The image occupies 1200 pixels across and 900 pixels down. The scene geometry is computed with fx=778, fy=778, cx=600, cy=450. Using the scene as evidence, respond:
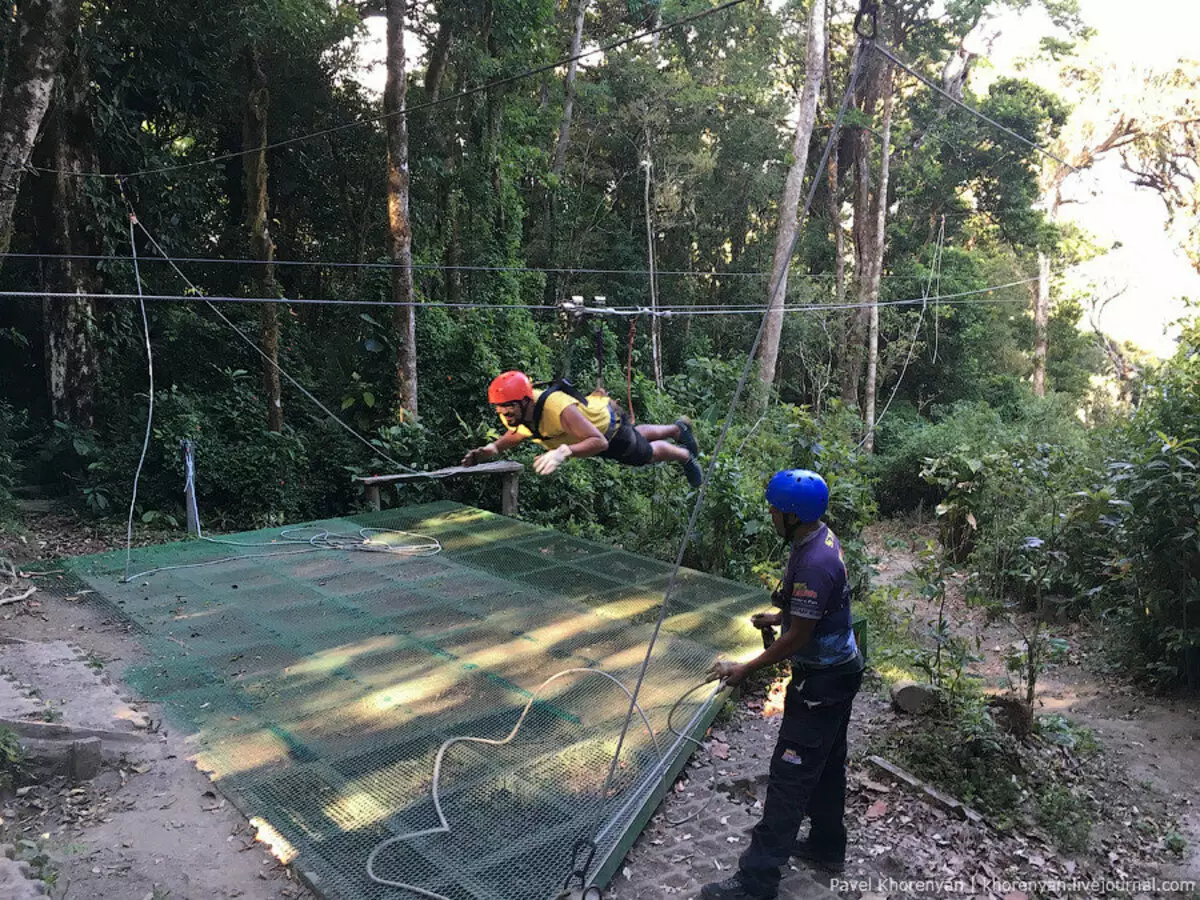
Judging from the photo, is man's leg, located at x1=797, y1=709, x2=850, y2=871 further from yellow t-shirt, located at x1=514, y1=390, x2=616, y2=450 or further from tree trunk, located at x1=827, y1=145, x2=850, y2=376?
tree trunk, located at x1=827, y1=145, x2=850, y2=376

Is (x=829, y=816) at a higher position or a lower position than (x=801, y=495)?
lower

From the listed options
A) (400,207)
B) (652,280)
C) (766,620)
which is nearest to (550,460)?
(766,620)

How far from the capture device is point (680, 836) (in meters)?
3.00

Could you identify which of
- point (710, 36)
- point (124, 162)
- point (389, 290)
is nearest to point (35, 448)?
point (124, 162)

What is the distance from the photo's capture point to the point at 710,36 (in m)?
16.4

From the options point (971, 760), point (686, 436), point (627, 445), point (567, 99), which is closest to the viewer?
point (971, 760)

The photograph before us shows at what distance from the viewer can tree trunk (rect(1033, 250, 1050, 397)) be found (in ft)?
60.3

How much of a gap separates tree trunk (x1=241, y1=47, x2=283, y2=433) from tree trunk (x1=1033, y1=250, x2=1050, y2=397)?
56.0 feet

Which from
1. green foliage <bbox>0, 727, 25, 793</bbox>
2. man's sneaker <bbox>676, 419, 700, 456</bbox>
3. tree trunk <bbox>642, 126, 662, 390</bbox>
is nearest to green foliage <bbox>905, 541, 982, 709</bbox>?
man's sneaker <bbox>676, 419, 700, 456</bbox>

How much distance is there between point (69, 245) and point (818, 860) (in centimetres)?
943

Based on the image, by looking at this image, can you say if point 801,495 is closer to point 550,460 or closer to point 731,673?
point 731,673

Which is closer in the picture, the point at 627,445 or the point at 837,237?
the point at 627,445

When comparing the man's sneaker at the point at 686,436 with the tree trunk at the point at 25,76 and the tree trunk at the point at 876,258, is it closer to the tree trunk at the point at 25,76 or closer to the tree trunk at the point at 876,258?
the tree trunk at the point at 25,76

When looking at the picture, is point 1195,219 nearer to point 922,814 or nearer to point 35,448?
point 922,814
